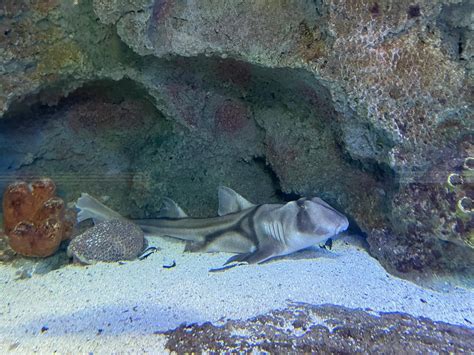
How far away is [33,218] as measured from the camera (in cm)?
392

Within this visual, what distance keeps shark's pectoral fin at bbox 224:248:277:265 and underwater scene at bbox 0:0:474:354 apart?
0.08 feet

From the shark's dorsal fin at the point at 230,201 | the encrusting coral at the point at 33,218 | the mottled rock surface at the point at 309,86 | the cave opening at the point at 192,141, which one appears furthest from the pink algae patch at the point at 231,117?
the encrusting coral at the point at 33,218

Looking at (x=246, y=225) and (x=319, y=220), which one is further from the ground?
(x=319, y=220)

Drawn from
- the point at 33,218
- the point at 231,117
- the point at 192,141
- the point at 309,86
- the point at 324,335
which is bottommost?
the point at 324,335

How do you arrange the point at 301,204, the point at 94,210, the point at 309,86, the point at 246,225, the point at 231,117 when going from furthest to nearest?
the point at 231,117 → the point at 94,210 → the point at 246,225 → the point at 301,204 → the point at 309,86

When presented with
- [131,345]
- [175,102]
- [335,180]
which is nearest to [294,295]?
[131,345]

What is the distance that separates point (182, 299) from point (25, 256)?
194cm

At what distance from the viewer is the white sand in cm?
249

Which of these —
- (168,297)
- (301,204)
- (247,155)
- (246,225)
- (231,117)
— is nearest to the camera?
(168,297)

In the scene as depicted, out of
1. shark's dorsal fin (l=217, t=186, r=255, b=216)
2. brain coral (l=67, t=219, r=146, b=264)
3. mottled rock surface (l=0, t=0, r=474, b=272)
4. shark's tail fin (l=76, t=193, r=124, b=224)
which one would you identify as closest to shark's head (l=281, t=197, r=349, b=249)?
mottled rock surface (l=0, t=0, r=474, b=272)

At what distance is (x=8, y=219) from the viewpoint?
390cm

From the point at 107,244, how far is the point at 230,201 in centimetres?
145

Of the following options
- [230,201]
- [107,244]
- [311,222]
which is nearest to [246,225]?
[230,201]

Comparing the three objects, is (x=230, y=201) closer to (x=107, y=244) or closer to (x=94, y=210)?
(x=107, y=244)
